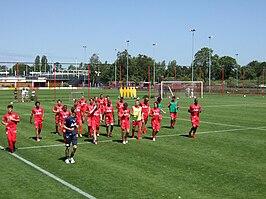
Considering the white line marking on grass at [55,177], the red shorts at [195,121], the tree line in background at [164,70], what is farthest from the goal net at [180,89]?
the white line marking on grass at [55,177]

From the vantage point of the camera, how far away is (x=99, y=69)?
415ft

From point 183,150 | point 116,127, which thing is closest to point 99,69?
point 116,127

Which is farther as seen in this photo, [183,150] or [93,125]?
[93,125]

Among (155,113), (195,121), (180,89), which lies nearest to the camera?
(155,113)

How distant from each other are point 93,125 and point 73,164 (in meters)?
4.57

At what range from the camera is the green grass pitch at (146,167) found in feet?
33.4

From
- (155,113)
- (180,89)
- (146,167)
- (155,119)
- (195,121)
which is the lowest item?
(146,167)

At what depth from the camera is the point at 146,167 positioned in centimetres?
1288

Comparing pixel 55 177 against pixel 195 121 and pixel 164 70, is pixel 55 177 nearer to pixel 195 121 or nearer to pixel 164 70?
pixel 195 121

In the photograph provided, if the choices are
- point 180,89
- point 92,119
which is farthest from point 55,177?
point 180,89

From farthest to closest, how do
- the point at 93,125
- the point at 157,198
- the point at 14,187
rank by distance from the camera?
the point at 93,125 → the point at 14,187 → the point at 157,198

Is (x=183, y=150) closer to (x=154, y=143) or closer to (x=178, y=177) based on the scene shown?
(x=154, y=143)

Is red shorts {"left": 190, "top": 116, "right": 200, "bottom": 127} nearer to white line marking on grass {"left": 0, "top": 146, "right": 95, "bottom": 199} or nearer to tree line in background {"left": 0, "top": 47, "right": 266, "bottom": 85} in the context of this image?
white line marking on grass {"left": 0, "top": 146, "right": 95, "bottom": 199}

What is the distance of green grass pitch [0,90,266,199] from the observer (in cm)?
1018
